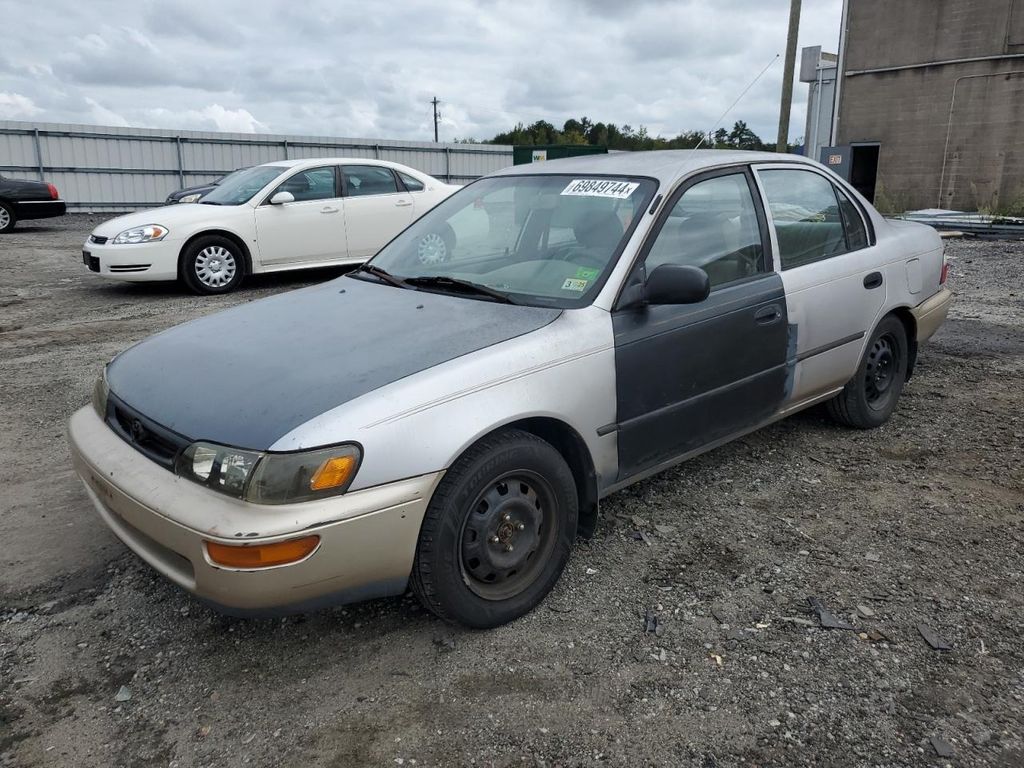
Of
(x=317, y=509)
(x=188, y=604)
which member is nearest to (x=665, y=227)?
(x=317, y=509)

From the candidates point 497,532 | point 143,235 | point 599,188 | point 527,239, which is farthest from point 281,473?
point 143,235

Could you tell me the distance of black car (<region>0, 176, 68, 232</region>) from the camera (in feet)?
50.9

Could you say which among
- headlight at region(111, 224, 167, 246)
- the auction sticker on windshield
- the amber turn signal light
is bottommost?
the amber turn signal light

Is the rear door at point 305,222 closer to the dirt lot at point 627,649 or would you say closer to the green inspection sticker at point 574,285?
the dirt lot at point 627,649

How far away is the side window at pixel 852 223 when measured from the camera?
14.0ft

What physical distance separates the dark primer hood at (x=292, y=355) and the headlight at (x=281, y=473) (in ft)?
0.14

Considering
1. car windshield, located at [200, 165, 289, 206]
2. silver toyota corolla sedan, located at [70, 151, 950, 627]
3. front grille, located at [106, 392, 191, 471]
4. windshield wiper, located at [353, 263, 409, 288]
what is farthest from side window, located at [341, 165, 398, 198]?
front grille, located at [106, 392, 191, 471]

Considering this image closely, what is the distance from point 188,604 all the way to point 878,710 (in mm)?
2379

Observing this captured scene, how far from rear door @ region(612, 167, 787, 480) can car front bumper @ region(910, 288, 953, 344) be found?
1.47 meters

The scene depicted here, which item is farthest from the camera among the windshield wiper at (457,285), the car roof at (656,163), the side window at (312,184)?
the side window at (312,184)

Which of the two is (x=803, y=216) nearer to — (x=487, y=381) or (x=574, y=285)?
(x=574, y=285)

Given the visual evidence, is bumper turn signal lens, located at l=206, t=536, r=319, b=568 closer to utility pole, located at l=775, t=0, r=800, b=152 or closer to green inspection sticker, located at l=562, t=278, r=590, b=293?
green inspection sticker, located at l=562, t=278, r=590, b=293

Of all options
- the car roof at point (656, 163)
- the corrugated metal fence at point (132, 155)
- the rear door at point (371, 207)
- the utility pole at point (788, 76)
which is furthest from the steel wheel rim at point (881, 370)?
the corrugated metal fence at point (132, 155)

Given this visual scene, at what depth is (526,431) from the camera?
2.82m
